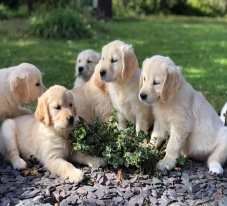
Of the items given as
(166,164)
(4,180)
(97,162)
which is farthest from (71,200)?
(166,164)

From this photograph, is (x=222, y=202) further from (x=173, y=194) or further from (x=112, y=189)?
(x=112, y=189)

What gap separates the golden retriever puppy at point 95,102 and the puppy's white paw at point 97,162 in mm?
975

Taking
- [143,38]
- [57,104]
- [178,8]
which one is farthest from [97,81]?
[178,8]

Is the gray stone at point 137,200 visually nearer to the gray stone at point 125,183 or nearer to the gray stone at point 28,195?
the gray stone at point 125,183

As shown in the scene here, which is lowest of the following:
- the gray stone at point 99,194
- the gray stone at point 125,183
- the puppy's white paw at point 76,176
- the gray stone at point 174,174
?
the gray stone at point 99,194

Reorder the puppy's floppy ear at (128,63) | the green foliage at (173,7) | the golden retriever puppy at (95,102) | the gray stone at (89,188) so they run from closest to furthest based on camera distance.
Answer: the gray stone at (89,188) < the puppy's floppy ear at (128,63) < the golden retriever puppy at (95,102) < the green foliage at (173,7)

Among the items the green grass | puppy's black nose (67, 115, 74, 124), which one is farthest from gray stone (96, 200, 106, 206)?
the green grass

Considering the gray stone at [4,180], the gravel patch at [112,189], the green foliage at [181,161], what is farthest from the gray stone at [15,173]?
the green foliage at [181,161]

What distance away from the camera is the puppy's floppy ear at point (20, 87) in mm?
5578

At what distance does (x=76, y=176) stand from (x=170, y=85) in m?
1.49

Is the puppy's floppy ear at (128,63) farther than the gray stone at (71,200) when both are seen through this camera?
Yes

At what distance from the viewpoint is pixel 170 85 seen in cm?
468

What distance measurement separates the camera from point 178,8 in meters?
29.0

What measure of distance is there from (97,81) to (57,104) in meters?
1.21
